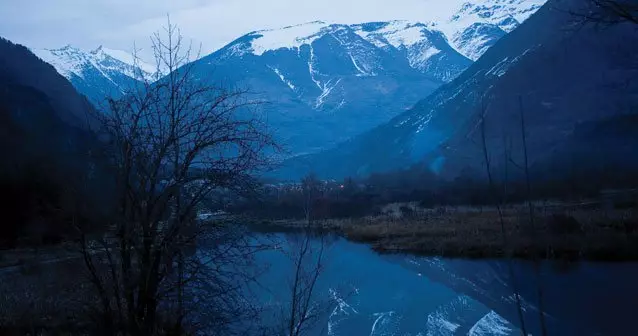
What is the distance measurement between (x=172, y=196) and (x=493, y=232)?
28.3 m

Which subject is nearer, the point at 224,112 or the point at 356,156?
the point at 224,112

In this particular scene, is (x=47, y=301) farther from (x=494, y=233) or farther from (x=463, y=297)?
(x=494, y=233)

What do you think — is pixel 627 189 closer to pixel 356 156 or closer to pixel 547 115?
pixel 547 115

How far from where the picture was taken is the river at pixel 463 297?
49.2 ft

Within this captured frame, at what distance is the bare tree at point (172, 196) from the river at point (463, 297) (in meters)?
6.01

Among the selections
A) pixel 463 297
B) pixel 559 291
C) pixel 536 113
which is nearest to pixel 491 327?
pixel 559 291

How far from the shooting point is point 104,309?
491 cm

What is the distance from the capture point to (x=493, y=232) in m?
31.2

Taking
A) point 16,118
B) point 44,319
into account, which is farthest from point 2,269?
point 44,319

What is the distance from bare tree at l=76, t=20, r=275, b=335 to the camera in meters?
4.98

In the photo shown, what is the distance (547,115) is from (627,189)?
22449mm

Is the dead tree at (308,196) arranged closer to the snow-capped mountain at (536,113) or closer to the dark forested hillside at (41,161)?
the dark forested hillside at (41,161)

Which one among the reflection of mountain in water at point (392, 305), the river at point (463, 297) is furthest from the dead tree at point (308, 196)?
the reflection of mountain in water at point (392, 305)

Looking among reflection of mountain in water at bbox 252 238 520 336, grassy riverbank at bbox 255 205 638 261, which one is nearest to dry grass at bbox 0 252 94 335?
reflection of mountain in water at bbox 252 238 520 336
